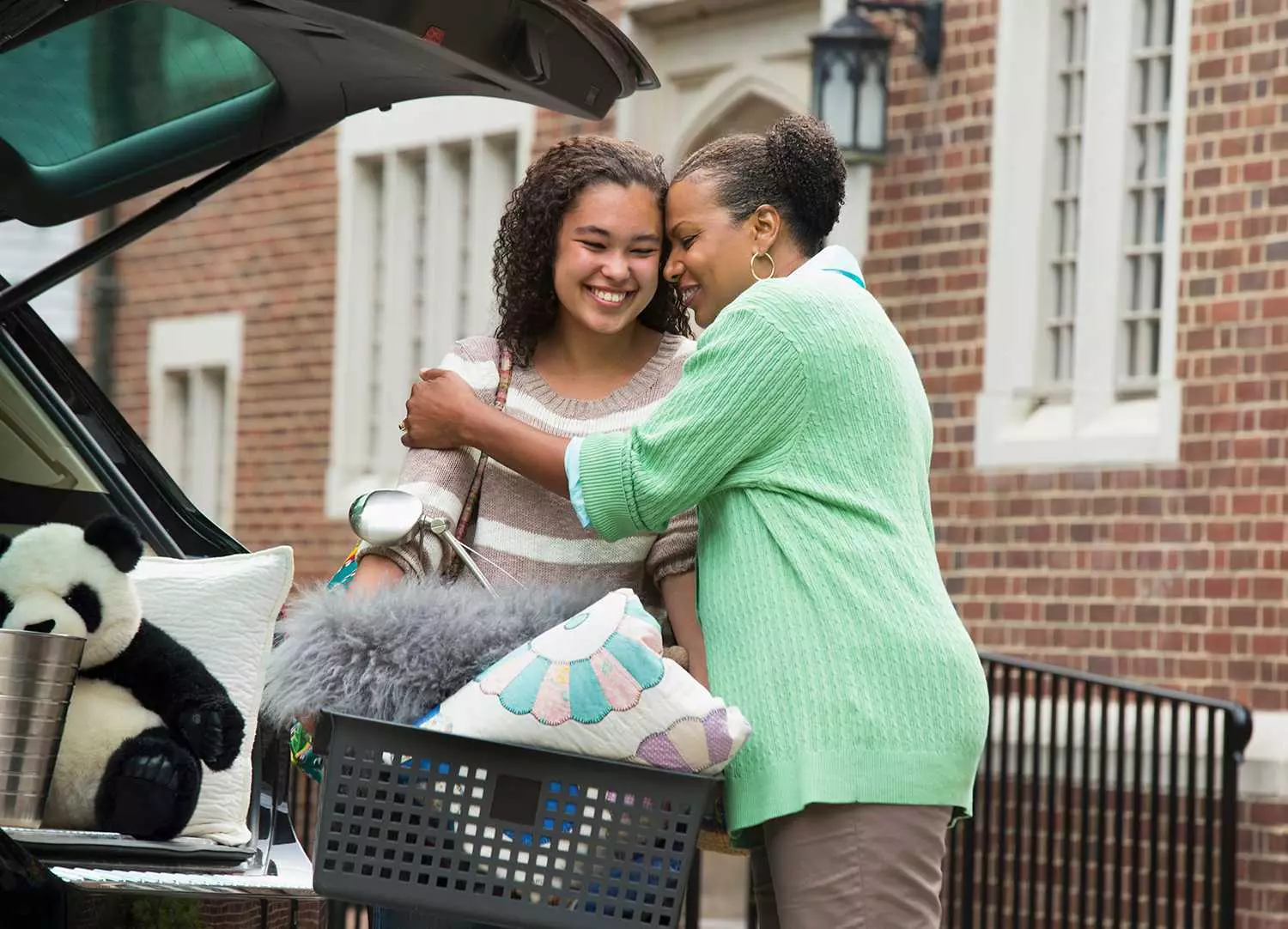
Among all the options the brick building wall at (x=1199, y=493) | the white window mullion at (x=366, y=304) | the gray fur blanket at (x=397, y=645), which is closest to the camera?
the gray fur blanket at (x=397, y=645)

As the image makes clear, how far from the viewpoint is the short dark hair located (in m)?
3.30

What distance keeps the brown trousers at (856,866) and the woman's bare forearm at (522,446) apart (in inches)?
22.8

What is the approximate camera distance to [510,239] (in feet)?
12.0

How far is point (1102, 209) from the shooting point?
362 inches

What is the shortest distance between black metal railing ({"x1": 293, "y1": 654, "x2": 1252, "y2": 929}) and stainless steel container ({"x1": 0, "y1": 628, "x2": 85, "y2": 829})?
371 cm

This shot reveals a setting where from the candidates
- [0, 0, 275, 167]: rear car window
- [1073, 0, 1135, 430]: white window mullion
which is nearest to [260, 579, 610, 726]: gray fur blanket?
[0, 0, 275, 167]: rear car window

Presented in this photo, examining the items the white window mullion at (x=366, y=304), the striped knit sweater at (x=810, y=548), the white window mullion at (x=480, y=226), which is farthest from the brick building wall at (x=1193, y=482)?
the striped knit sweater at (x=810, y=548)

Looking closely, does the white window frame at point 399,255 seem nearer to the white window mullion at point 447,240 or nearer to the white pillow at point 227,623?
the white window mullion at point 447,240

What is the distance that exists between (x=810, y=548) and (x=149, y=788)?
1158mm

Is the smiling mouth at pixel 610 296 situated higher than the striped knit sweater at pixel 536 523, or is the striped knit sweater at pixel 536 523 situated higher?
the smiling mouth at pixel 610 296

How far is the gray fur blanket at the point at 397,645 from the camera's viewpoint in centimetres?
295

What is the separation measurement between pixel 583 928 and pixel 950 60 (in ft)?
24.3

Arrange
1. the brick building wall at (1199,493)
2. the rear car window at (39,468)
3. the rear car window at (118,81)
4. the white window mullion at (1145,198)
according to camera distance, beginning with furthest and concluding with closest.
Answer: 1. the white window mullion at (1145,198)
2. the brick building wall at (1199,493)
3. the rear car window at (39,468)
4. the rear car window at (118,81)

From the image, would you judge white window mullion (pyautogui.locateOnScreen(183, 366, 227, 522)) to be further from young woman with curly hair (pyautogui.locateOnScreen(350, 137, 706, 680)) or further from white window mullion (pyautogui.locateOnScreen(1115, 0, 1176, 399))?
young woman with curly hair (pyautogui.locateOnScreen(350, 137, 706, 680))
